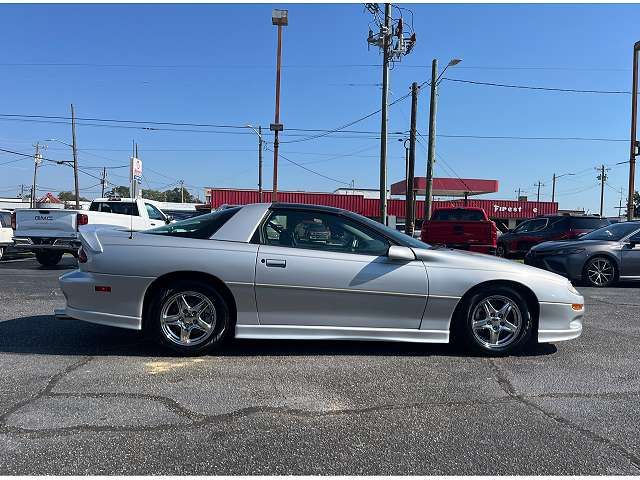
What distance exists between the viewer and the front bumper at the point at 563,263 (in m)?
10.1

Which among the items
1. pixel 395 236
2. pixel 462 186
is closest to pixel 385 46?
pixel 395 236

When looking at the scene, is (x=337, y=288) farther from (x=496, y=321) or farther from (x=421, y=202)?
(x=421, y=202)

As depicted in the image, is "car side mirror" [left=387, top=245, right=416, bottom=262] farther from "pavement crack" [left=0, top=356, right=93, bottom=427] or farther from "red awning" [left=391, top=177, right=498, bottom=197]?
"red awning" [left=391, top=177, right=498, bottom=197]

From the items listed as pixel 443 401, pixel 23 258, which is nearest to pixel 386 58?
pixel 23 258

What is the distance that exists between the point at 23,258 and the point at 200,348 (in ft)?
46.0

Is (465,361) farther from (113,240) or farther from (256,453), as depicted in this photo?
(113,240)

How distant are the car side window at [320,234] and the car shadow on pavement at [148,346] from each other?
0.98 metres

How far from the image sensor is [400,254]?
185 inches

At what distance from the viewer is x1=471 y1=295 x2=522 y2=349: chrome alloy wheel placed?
482 centimetres

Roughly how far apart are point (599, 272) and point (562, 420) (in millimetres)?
7630

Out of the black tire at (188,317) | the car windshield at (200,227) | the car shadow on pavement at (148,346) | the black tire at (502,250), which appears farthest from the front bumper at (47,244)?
the black tire at (502,250)

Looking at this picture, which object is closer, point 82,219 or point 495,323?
point 495,323

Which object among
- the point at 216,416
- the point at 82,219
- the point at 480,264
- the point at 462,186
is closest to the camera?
the point at 216,416

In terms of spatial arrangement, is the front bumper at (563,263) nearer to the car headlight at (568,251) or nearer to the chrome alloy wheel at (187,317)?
the car headlight at (568,251)
